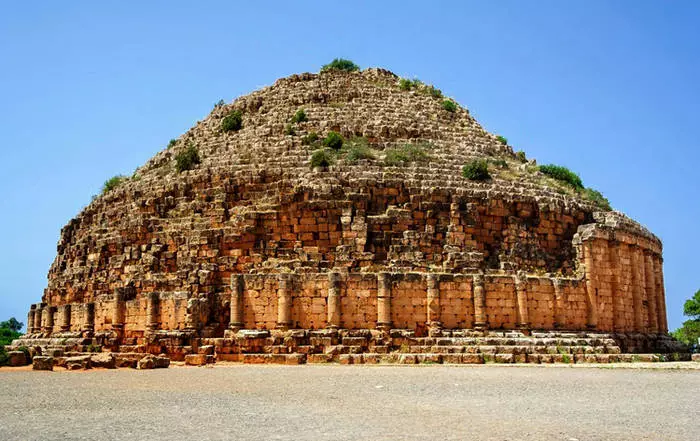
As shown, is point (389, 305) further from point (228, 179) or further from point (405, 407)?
point (405, 407)

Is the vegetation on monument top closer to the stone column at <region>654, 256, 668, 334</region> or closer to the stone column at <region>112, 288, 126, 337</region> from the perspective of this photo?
the stone column at <region>654, 256, 668, 334</region>

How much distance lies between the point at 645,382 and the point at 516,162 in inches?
654

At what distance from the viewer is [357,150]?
90.0ft

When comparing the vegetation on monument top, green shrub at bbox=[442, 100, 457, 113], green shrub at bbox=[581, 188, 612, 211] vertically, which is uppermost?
green shrub at bbox=[442, 100, 457, 113]

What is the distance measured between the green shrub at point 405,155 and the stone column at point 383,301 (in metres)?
5.39

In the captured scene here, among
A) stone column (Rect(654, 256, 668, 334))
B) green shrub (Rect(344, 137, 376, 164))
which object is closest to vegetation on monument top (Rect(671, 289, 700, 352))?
stone column (Rect(654, 256, 668, 334))

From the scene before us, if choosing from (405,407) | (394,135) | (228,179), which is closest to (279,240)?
(228,179)

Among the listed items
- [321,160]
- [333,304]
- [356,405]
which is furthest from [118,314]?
[356,405]

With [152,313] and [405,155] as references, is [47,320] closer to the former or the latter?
[152,313]

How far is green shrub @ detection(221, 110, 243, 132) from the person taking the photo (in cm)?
3159

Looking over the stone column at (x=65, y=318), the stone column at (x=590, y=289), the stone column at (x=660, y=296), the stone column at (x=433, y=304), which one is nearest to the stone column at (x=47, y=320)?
the stone column at (x=65, y=318)

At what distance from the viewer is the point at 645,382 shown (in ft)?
51.0

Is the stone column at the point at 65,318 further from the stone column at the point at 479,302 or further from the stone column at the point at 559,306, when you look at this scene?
the stone column at the point at 559,306

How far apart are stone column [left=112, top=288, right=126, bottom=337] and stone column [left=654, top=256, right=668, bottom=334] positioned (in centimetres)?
2076
